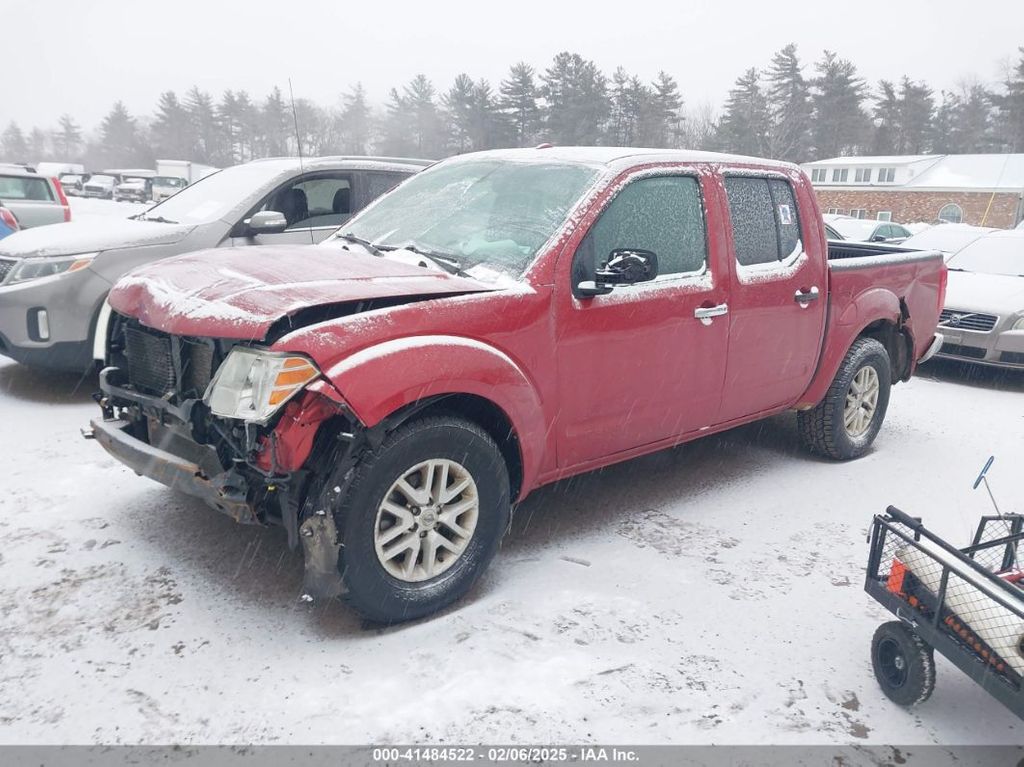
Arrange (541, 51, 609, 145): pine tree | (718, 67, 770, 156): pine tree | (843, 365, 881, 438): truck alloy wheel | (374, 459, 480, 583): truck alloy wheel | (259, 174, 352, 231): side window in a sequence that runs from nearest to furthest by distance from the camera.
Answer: (374, 459, 480, 583): truck alloy wheel, (843, 365, 881, 438): truck alloy wheel, (259, 174, 352, 231): side window, (541, 51, 609, 145): pine tree, (718, 67, 770, 156): pine tree

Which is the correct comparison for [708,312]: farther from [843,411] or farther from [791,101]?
[791,101]

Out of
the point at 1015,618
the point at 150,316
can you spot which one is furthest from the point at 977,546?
the point at 150,316

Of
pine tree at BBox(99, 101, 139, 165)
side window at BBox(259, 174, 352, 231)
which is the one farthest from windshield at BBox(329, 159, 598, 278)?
pine tree at BBox(99, 101, 139, 165)

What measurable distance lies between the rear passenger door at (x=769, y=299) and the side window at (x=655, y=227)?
276 mm

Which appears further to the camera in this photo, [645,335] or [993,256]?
[993,256]

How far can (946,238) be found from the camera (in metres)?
10.4

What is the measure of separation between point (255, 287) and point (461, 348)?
0.82m

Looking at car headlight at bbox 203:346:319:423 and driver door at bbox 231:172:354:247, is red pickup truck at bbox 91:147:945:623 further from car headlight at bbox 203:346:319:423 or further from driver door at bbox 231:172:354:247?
driver door at bbox 231:172:354:247

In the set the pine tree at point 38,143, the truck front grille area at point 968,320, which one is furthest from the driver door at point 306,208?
the pine tree at point 38,143

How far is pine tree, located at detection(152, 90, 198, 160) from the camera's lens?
71250 millimetres

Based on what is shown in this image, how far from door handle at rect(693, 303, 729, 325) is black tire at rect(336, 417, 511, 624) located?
1356 millimetres

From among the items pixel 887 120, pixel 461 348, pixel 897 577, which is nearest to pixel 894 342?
pixel 897 577

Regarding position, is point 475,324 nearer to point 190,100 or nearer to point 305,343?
point 305,343

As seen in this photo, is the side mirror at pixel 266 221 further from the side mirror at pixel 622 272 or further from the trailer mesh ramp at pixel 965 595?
the trailer mesh ramp at pixel 965 595
